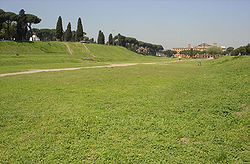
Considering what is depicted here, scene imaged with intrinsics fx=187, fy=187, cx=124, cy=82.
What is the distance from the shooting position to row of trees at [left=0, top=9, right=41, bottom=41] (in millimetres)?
62312

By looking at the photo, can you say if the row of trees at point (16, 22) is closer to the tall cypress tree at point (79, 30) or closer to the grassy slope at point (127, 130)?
the tall cypress tree at point (79, 30)

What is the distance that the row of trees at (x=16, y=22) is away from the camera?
62312mm

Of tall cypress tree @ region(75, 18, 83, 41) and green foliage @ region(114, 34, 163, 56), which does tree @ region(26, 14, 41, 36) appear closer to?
tall cypress tree @ region(75, 18, 83, 41)

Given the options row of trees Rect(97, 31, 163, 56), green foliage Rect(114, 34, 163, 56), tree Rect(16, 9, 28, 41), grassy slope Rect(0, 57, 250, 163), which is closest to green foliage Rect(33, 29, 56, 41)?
row of trees Rect(97, 31, 163, 56)

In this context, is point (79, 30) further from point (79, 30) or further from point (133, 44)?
point (133, 44)

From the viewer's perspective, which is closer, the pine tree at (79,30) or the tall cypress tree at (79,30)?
the tall cypress tree at (79,30)

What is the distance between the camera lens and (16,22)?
221 ft

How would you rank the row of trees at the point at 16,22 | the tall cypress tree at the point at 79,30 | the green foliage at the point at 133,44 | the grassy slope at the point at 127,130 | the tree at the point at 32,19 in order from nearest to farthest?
the grassy slope at the point at 127,130 → the row of trees at the point at 16,22 → the tree at the point at 32,19 → the tall cypress tree at the point at 79,30 → the green foliage at the point at 133,44

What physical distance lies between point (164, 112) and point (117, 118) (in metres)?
1.82

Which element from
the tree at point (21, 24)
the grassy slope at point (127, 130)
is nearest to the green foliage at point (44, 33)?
the tree at point (21, 24)

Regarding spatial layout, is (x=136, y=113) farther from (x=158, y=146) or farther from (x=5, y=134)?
(x=5, y=134)

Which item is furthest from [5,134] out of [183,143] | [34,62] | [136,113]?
[34,62]

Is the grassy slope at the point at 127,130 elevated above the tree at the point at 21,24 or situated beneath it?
situated beneath

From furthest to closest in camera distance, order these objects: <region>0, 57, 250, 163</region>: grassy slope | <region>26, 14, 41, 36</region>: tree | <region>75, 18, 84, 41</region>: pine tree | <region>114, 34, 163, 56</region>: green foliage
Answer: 1. <region>114, 34, 163, 56</region>: green foliage
2. <region>75, 18, 84, 41</region>: pine tree
3. <region>26, 14, 41, 36</region>: tree
4. <region>0, 57, 250, 163</region>: grassy slope
